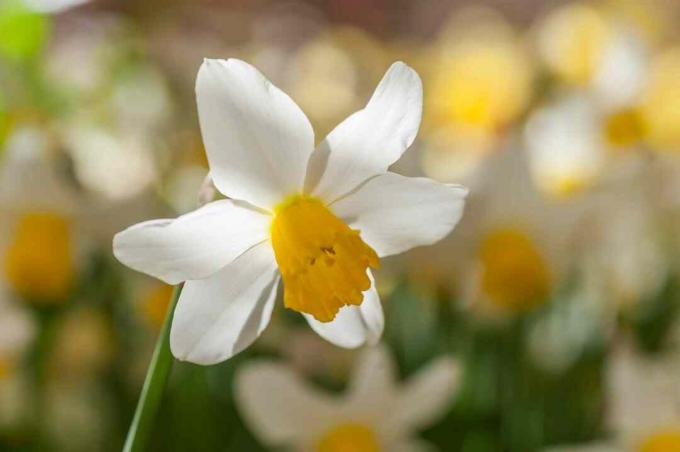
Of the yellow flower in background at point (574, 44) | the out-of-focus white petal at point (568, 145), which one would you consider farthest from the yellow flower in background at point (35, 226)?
the yellow flower in background at point (574, 44)

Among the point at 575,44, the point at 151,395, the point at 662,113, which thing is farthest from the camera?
the point at 575,44

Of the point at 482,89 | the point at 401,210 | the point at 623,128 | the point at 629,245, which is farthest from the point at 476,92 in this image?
the point at 401,210

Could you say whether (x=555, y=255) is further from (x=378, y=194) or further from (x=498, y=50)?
(x=498, y=50)

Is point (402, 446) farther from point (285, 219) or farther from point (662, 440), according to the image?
point (285, 219)

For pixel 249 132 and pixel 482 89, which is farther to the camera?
pixel 482 89

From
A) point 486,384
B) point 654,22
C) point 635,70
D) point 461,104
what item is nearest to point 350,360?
point 486,384

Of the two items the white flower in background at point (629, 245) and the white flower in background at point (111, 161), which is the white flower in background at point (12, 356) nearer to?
the white flower in background at point (111, 161)
